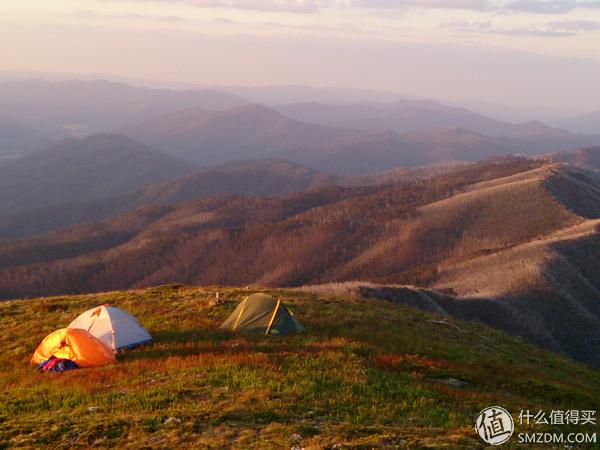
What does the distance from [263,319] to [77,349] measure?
10.0 metres

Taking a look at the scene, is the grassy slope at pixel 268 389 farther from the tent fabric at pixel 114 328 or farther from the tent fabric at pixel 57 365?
the tent fabric at pixel 114 328

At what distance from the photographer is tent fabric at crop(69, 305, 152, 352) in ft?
88.2

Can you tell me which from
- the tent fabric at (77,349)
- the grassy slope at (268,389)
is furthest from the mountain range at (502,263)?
the tent fabric at (77,349)

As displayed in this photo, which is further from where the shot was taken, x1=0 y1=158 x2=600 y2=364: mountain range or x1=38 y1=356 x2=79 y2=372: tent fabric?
x1=0 y1=158 x2=600 y2=364: mountain range

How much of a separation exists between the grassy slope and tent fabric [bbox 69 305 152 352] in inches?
37.6

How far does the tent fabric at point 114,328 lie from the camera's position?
26.9m

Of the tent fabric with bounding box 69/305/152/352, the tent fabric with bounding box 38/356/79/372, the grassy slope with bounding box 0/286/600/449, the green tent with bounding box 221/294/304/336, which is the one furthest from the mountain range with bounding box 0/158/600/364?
the tent fabric with bounding box 38/356/79/372

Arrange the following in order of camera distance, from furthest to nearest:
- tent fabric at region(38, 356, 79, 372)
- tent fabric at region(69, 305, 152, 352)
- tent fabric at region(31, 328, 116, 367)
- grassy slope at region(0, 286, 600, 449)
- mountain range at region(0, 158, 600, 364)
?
mountain range at region(0, 158, 600, 364), tent fabric at region(69, 305, 152, 352), tent fabric at region(31, 328, 116, 367), tent fabric at region(38, 356, 79, 372), grassy slope at region(0, 286, 600, 449)

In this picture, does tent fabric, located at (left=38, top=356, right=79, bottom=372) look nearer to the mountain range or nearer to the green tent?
the green tent

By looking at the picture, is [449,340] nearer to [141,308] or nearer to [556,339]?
[141,308]

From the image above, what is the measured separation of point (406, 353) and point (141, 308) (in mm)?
18966

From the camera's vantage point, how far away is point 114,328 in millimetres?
27172

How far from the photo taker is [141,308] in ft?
120

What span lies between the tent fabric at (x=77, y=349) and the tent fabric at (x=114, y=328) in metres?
1.28
